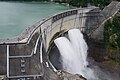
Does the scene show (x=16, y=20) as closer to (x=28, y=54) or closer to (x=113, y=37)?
(x=113, y=37)

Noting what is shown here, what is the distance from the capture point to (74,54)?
28.4m

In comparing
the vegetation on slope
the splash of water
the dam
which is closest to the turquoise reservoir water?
the dam

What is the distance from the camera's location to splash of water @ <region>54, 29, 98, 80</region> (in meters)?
26.5

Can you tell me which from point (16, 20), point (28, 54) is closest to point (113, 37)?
point (16, 20)

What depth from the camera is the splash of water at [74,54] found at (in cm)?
2645

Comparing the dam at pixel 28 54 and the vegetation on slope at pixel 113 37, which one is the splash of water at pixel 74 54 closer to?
the dam at pixel 28 54

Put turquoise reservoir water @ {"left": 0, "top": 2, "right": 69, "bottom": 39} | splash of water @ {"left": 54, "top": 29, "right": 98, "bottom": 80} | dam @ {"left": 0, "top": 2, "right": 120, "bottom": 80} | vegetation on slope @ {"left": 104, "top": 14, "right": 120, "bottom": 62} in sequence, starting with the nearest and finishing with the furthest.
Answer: dam @ {"left": 0, "top": 2, "right": 120, "bottom": 80} < splash of water @ {"left": 54, "top": 29, "right": 98, "bottom": 80} < vegetation on slope @ {"left": 104, "top": 14, "right": 120, "bottom": 62} < turquoise reservoir water @ {"left": 0, "top": 2, "right": 69, "bottom": 39}

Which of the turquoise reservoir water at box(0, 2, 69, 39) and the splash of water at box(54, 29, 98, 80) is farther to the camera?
the turquoise reservoir water at box(0, 2, 69, 39)

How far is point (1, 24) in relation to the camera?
32406 millimetres

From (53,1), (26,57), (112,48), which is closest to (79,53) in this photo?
(112,48)

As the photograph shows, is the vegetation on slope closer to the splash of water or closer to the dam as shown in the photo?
the splash of water

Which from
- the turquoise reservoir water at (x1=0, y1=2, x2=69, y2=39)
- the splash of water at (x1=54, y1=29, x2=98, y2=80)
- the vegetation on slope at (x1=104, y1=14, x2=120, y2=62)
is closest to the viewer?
the splash of water at (x1=54, y1=29, x2=98, y2=80)

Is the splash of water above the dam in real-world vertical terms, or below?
below

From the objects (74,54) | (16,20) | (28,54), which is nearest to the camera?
(28,54)
